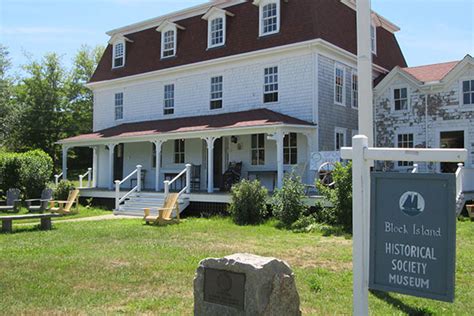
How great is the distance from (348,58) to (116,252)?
13.9 meters

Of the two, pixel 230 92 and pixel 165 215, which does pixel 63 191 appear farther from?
pixel 230 92

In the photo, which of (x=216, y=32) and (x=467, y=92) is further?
(x=216, y=32)

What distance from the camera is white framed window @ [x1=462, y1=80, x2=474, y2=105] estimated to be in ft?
58.4

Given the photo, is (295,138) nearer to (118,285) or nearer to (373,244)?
(118,285)

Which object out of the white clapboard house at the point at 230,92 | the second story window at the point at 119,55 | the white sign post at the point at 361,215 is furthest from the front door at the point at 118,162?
the white sign post at the point at 361,215

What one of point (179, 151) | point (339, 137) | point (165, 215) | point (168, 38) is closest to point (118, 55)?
point (168, 38)

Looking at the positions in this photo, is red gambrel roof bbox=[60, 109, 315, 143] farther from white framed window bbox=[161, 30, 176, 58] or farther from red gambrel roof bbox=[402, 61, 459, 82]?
red gambrel roof bbox=[402, 61, 459, 82]

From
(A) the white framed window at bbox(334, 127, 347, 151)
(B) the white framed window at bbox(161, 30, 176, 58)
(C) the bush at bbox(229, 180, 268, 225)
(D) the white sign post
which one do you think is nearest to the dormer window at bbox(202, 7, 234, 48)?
(B) the white framed window at bbox(161, 30, 176, 58)

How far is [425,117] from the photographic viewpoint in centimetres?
1884

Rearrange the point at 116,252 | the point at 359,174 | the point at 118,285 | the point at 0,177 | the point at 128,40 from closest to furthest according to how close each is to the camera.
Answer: the point at 359,174
the point at 118,285
the point at 116,252
the point at 0,177
the point at 128,40

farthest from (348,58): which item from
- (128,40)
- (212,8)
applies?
(128,40)

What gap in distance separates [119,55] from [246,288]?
22.8 m

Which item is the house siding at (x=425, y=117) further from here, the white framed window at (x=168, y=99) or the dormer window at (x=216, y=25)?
the white framed window at (x=168, y=99)

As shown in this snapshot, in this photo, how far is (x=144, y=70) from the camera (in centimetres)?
2334
